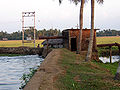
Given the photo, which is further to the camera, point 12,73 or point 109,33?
point 109,33

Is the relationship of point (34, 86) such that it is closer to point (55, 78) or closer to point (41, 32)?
point (55, 78)

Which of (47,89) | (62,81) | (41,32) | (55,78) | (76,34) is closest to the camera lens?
(47,89)

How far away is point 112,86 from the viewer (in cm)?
834

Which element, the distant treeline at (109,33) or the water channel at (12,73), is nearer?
the water channel at (12,73)

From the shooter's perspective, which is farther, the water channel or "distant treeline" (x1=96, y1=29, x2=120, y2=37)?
"distant treeline" (x1=96, y1=29, x2=120, y2=37)

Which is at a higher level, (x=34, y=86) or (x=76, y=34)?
(x=76, y=34)

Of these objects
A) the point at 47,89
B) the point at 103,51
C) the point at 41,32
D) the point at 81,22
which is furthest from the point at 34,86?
the point at 41,32

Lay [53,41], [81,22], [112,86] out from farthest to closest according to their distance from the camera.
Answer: [53,41] → [81,22] → [112,86]

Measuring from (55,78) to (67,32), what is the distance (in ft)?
75.0

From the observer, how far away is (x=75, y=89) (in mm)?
7805

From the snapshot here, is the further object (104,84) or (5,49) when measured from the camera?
(5,49)

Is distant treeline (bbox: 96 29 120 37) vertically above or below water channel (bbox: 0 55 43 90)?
above

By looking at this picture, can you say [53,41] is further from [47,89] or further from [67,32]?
[47,89]

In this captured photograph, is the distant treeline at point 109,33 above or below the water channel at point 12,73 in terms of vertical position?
above
